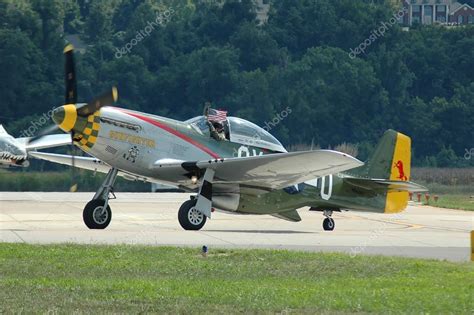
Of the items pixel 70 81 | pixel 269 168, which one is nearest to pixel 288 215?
pixel 269 168

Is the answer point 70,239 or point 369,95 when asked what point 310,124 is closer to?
point 369,95

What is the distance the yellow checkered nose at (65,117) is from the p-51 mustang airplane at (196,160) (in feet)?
0.06

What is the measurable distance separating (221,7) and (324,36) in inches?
345

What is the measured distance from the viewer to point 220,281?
14773mm

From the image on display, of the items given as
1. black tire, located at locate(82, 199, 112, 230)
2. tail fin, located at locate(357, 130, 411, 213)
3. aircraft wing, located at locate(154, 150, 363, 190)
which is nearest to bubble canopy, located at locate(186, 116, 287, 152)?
aircraft wing, located at locate(154, 150, 363, 190)

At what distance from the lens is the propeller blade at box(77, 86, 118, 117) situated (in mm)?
21172

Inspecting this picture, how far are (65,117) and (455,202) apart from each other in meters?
24.1

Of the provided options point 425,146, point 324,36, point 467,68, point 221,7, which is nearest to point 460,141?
point 425,146

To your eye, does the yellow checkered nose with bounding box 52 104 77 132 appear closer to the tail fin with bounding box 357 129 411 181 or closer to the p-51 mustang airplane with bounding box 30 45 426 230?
the p-51 mustang airplane with bounding box 30 45 426 230

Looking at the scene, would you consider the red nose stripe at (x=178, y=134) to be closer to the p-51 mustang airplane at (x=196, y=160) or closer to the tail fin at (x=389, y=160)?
the p-51 mustang airplane at (x=196, y=160)

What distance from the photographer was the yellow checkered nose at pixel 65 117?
69.4ft

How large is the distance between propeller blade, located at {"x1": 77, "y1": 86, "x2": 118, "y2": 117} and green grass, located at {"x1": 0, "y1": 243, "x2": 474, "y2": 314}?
3573 millimetres

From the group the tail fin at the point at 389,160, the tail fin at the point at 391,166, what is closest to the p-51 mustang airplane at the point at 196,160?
the tail fin at the point at 391,166

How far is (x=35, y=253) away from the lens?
1745 centimetres
